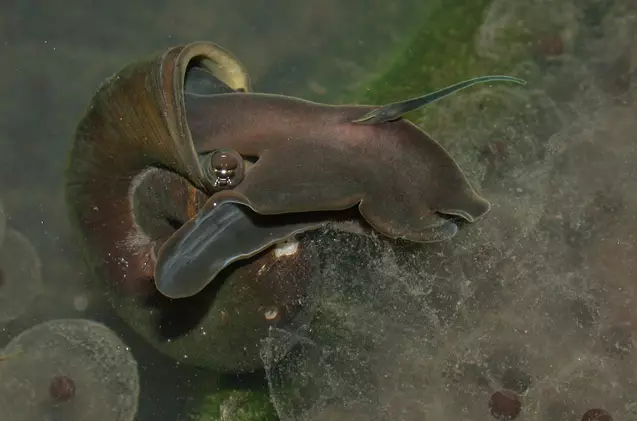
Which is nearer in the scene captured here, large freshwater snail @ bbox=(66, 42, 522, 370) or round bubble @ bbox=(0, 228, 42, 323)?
large freshwater snail @ bbox=(66, 42, 522, 370)

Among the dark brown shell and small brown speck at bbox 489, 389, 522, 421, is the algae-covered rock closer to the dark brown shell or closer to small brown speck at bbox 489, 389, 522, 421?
small brown speck at bbox 489, 389, 522, 421

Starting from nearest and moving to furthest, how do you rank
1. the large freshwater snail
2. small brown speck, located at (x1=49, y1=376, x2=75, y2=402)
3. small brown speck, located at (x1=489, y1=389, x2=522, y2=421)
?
the large freshwater snail
small brown speck, located at (x1=489, y1=389, x2=522, y2=421)
small brown speck, located at (x1=49, y1=376, x2=75, y2=402)

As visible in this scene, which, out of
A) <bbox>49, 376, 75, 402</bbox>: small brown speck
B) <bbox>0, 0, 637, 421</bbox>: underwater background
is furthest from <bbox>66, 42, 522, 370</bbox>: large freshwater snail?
<bbox>49, 376, 75, 402</bbox>: small brown speck

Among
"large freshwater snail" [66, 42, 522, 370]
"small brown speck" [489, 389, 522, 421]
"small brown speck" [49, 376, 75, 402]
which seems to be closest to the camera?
"large freshwater snail" [66, 42, 522, 370]

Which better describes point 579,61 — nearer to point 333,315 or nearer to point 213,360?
point 333,315

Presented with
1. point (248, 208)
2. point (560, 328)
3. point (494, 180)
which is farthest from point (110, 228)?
point (560, 328)

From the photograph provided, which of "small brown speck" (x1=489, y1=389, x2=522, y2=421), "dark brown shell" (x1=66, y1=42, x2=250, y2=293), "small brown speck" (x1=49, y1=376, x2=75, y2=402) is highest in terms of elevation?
"dark brown shell" (x1=66, y1=42, x2=250, y2=293)

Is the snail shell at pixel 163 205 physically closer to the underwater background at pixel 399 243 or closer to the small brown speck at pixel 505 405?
the underwater background at pixel 399 243

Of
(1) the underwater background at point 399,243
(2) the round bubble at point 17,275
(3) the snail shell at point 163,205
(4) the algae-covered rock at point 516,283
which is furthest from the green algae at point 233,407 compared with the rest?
(2) the round bubble at point 17,275
